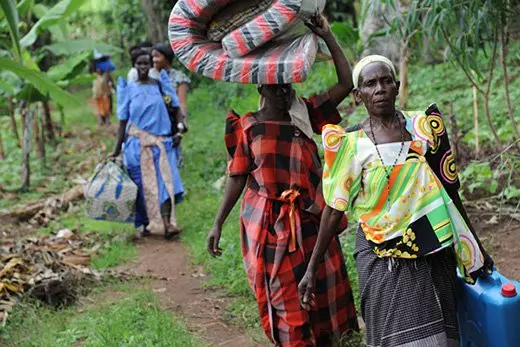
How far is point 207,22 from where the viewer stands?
12.6ft

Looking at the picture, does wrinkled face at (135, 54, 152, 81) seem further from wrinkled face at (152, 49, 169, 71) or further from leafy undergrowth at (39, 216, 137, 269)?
leafy undergrowth at (39, 216, 137, 269)

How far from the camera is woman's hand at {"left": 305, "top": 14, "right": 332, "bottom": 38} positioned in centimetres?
365

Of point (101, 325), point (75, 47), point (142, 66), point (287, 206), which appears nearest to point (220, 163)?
point (75, 47)

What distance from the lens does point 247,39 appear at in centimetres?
360

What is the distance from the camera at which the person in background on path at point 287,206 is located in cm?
392

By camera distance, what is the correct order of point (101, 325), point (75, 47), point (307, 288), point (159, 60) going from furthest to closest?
point (75, 47) < point (159, 60) < point (101, 325) < point (307, 288)

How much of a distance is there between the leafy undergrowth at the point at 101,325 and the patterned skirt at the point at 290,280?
67 cm

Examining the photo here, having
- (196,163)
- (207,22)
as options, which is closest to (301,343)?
(207,22)

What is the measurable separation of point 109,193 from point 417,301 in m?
4.36

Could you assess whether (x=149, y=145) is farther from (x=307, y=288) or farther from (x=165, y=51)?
(x=307, y=288)

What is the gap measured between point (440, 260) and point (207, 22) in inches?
64.6

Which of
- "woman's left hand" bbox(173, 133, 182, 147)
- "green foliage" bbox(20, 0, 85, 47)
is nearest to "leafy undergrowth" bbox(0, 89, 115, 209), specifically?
"green foliage" bbox(20, 0, 85, 47)

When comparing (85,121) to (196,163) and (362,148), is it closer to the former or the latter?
(196,163)

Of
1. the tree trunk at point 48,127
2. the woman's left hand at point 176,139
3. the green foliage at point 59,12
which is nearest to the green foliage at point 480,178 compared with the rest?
the woman's left hand at point 176,139
